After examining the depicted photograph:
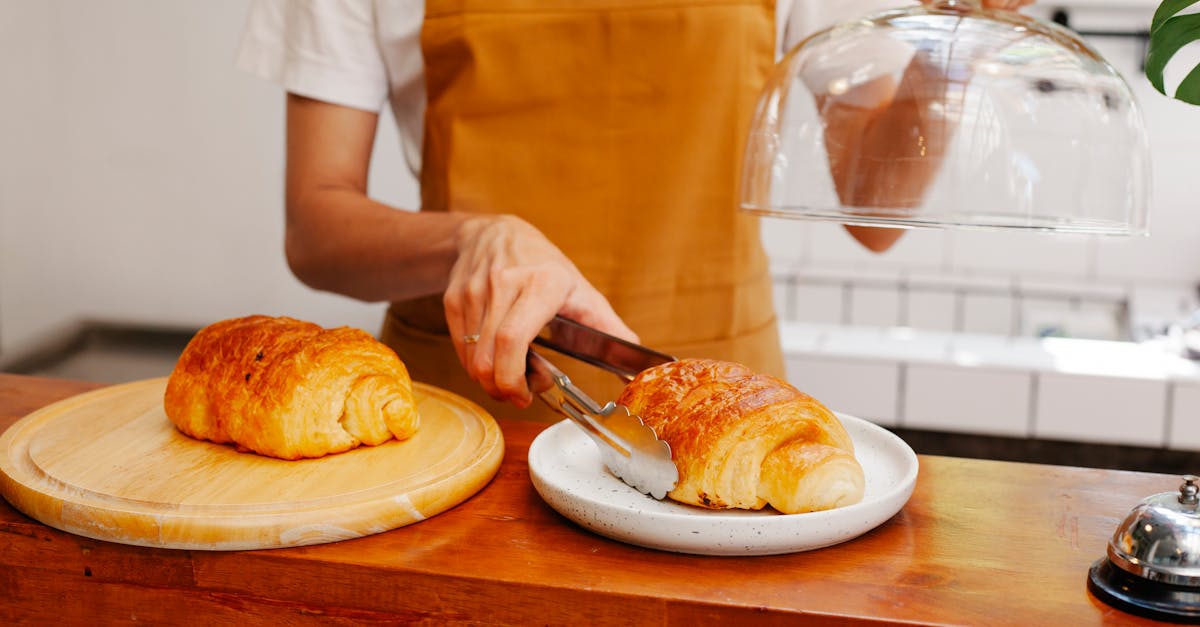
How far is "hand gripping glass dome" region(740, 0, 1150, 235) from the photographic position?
2.33ft

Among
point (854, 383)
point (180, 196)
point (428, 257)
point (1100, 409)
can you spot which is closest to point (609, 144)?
point (428, 257)

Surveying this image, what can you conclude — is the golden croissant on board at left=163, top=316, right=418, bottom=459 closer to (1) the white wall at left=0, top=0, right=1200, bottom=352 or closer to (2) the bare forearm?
(2) the bare forearm

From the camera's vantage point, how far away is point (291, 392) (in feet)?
2.79

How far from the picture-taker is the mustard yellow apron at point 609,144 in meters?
1.27

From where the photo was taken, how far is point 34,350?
99.7 inches

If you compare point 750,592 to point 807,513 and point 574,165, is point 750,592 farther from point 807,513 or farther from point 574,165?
point 574,165

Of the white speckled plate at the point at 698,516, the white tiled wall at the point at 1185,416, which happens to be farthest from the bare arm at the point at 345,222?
the white tiled wall at the point at 1185,416

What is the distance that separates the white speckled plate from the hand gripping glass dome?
0.19 m

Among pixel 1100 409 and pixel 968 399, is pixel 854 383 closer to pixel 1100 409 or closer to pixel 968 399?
pixel 968 399

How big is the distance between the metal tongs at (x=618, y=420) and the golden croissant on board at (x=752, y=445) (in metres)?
0.01

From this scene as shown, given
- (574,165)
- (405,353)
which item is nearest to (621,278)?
(574,165)

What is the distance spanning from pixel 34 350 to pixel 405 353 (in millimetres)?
Result: 1569

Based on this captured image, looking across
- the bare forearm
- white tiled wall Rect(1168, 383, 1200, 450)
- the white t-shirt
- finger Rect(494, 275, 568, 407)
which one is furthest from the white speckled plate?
white tiled wall Rect(1168, 383, 1200, 450)

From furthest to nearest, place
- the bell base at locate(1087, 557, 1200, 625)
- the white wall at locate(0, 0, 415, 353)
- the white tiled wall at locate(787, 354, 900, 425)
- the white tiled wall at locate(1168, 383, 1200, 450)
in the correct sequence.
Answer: the white wall at locate(0, 0, 415, 353) < the white tiled wall at locate(787, 354, 900, 425) < the white tiled wall at locate(1168, 383, 1200, 450) < the bell base at locate(1087, 557, 1200, 625)
